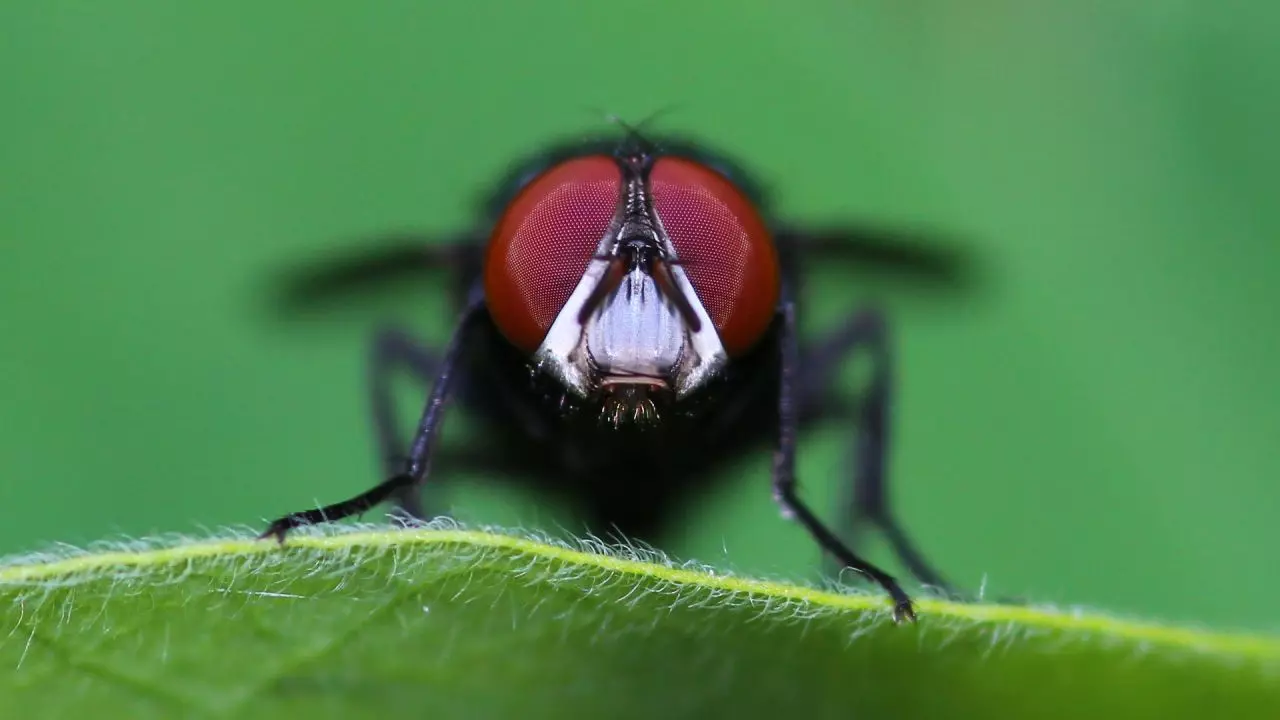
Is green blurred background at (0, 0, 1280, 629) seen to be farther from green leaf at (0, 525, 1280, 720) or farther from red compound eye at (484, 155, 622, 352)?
green leaf at (0, 525, 1280, 720)

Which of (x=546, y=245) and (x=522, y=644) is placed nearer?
(x=522, y=644)

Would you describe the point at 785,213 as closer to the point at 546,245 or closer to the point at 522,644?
the point at 546,245

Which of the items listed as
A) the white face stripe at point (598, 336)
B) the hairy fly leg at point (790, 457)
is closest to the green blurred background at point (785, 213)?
the hairy fly leg at point (790, 457)

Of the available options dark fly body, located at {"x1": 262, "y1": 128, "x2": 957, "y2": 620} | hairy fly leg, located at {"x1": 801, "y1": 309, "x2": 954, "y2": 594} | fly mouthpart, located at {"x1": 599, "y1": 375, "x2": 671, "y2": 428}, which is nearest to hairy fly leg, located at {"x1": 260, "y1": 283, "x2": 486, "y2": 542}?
dark fly body, located at {"x1": 262, "y1": 128, "x2": 957, "y2": 620}

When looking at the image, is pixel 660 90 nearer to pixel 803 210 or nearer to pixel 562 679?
pixel 803 210

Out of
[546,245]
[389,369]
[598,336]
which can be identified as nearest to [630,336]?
[598,336]
